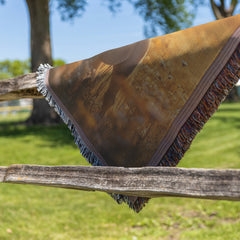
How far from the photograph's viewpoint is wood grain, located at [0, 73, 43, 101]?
7.16 feet

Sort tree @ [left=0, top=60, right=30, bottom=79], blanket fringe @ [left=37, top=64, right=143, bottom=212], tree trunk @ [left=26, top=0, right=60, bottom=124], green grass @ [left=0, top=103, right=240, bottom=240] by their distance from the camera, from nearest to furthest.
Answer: blanket fringe @ [left=37, top=64, right=143, bottom=212] < green grass @ [left=0, top=103, right=240, bottom=240] < tree trunk @ [left=26, top=0, right=60, bottom=124] < tree @ [left=0, top=60, right=30, bottom=79]

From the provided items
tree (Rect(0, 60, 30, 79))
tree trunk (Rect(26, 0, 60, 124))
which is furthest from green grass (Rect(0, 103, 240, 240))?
tree (Rect(0, 60, 30, 79))

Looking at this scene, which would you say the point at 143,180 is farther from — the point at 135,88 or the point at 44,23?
the point at 44,23

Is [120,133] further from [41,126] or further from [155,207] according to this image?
[41,126]

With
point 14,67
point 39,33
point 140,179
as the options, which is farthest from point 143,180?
point 14,67

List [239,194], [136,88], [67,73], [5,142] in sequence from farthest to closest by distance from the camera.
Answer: [5,142] < [67,73] < [136,88] < [239,194]

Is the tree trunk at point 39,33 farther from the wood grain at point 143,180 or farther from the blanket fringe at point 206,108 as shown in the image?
the blanket fringe at point 206,108

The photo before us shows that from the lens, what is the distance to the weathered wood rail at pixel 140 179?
135 cm

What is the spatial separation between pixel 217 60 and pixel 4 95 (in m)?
1.56

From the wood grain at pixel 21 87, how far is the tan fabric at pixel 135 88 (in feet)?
0.45

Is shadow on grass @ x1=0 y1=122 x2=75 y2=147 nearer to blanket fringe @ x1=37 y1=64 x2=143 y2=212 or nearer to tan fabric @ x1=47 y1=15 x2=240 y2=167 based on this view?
blanket fringe @ x1=37 y1=64 x2=143 y2=212

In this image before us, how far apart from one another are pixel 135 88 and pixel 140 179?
1.84 feet

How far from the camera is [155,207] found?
4523 mm

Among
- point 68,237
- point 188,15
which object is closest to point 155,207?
point 68,237
